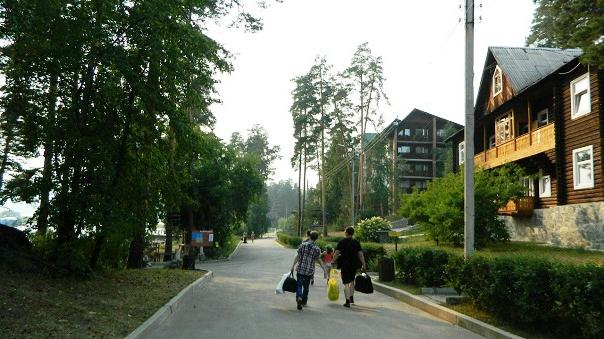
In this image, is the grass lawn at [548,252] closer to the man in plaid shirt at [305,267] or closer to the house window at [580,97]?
the house window at [580,97]

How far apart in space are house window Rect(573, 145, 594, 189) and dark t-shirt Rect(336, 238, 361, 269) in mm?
16428

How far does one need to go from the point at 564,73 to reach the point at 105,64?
21.4 meters

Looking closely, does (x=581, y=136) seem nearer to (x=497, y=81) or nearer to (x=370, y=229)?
(x=497, y=81)

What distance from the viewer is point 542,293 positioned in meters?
8.04

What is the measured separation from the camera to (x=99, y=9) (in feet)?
40.6

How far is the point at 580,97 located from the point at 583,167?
3221 mm

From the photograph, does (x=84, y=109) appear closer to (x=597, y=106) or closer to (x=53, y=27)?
(x=53, y=27)

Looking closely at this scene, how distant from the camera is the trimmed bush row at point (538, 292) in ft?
22.6

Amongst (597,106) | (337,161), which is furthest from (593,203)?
(337,161)

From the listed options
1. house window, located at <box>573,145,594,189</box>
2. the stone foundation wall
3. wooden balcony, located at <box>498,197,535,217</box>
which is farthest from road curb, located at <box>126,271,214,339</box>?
wooden balcony, located at <box>498,197,535,217</box>

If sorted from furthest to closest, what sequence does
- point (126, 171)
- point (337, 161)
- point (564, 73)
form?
1. point (337, 161)
2. point (564, 73)
3. point (126, 171)

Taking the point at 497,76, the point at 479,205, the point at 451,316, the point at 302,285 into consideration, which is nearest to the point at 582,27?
the point at 451,316

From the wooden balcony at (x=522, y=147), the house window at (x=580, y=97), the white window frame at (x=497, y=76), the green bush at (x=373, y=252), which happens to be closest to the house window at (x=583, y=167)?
the wooden balcony at (x=522, y=147)

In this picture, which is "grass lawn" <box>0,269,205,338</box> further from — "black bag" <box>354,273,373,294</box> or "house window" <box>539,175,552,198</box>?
"house window" <box>539,175,552,198</box>
